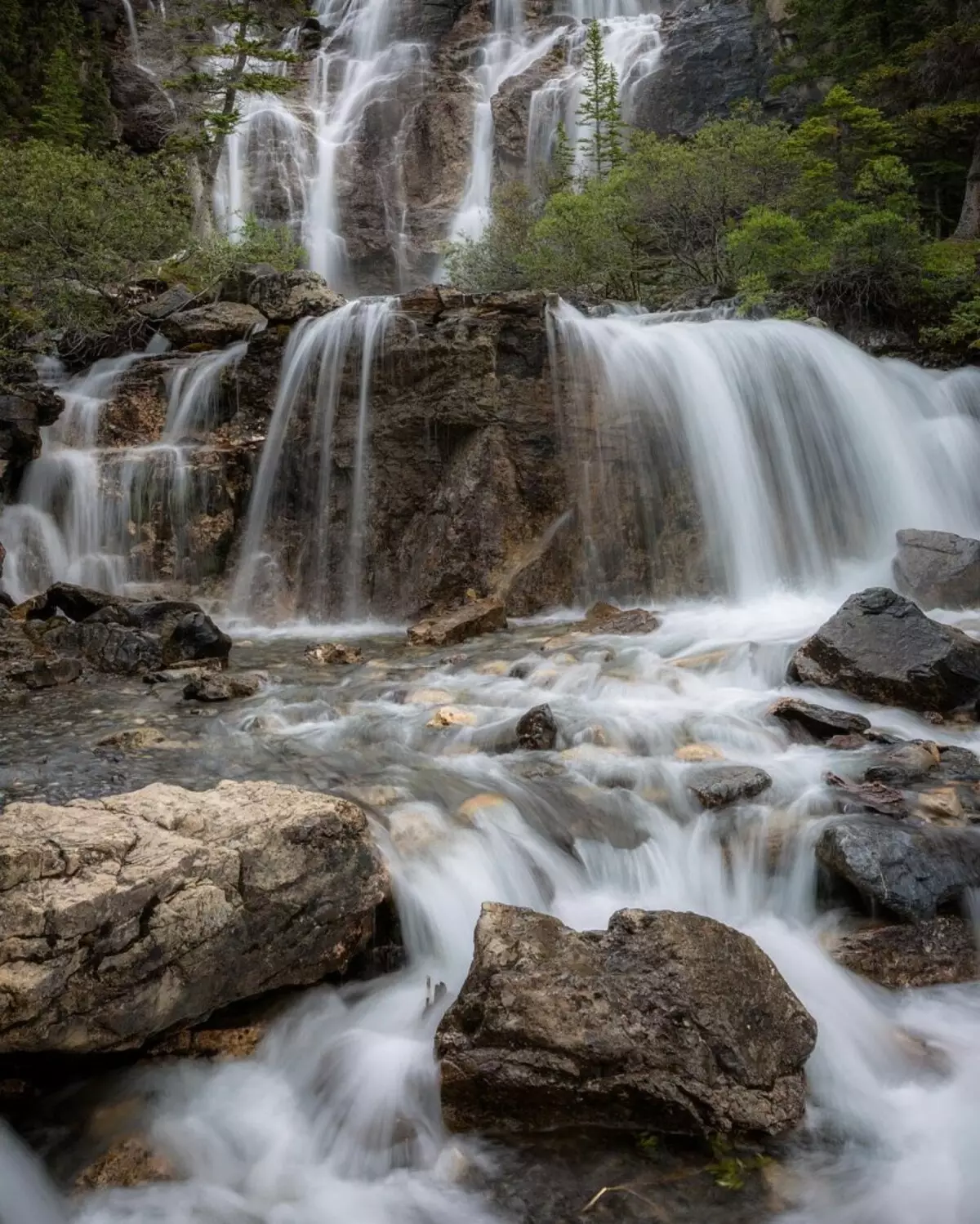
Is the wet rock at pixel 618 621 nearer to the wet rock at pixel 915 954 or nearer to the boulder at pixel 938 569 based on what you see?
the boulder at pixel 938 569

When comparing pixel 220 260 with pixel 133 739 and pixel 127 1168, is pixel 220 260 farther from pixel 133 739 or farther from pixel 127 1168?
pixel 127 1168

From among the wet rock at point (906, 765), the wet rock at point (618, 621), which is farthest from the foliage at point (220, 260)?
the wet rock at point (906, 765)

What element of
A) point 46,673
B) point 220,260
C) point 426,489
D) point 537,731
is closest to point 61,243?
point 220,260

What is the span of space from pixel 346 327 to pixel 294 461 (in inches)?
93.9

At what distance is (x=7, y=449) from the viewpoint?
1256cm

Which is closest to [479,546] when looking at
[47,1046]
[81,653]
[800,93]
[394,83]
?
[81,653]

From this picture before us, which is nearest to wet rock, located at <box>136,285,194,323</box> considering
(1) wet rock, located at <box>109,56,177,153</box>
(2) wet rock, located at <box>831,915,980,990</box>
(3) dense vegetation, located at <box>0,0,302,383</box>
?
Answer: (3) dense vegetation, located at <box>0,0,302,383</box>

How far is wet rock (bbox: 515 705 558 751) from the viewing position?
6.37 m

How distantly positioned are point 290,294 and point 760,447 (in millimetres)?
9982

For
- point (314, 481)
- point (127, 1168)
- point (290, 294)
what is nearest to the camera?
point (127, 1168)

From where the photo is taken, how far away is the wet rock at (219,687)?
7.76m

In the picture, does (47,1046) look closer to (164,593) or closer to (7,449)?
(164,593)

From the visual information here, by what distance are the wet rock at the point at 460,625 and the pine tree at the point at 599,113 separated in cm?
1913

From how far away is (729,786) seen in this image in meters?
5.28
